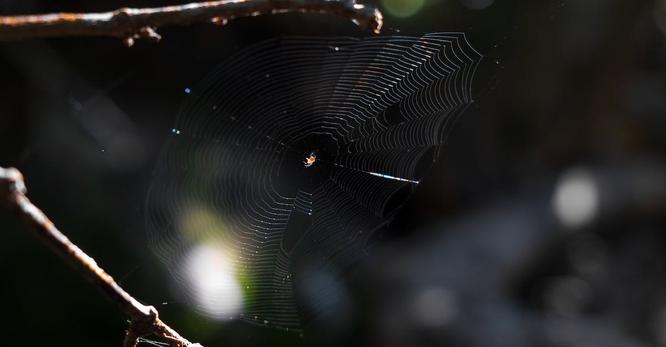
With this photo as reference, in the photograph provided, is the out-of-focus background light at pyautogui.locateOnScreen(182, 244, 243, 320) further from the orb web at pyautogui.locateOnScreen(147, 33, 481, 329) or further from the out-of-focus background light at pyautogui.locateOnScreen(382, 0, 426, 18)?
the out-of-focus background light at pyautogui.locateOnScreen(382, 0, 426, 18)

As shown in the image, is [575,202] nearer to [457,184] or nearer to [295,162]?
[457,184]

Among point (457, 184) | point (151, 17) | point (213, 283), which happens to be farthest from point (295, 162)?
point (457, 184)

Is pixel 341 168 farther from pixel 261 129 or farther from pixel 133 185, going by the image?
pixel 133 185

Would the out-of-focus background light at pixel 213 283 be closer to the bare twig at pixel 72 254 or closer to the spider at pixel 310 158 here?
the spider at pixel 310 158

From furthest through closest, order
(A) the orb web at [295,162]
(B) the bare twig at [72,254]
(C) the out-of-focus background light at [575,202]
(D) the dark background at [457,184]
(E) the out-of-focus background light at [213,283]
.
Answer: (C) the out-of-focus background light at [575,202] < (D) the dark background at [457,184] < (E) the out-of-focus background light at [213,283] < (A) the orb web at [295,162] < (B) the bare twig at [72,254]

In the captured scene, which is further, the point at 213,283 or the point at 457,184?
the point at 457,184

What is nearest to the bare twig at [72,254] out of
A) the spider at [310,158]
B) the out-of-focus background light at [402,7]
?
the spider at [310,158]
